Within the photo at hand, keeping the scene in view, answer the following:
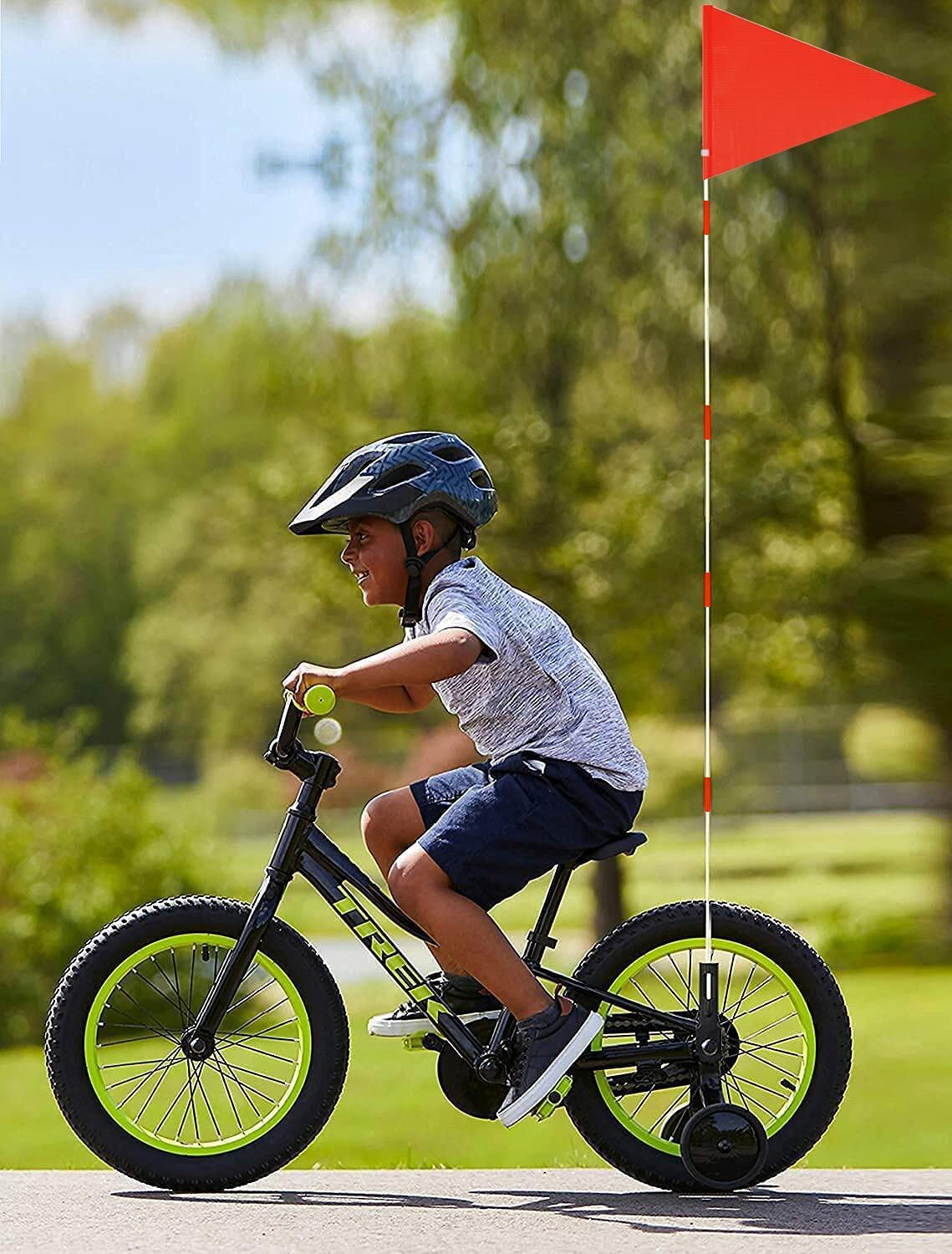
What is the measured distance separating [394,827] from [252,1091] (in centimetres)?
71

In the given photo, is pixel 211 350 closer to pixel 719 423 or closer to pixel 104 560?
pixel 104 560

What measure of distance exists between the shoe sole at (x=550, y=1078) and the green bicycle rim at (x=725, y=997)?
0.17 metres

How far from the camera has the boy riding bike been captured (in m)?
4.18

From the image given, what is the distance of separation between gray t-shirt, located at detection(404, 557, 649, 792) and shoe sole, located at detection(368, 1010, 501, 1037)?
612 mm

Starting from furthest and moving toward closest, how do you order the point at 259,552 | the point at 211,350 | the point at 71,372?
1. the point at 71,372
2. the point at 211,350
3. the point at 259,552

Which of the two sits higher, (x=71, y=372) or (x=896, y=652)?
(x=71, y=372)

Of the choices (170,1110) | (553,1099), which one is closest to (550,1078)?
(553,1099)

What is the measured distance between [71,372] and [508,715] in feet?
89.4

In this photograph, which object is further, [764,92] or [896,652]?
[896,652]

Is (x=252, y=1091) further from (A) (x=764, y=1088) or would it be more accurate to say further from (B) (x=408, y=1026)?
(A) (x=764, y=1088)

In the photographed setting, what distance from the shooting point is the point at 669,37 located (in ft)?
49.4

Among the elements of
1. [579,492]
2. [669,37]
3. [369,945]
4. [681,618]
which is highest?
[669,37]

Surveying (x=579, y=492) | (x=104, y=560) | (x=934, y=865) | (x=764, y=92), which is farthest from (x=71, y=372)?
(x=764, y=92)

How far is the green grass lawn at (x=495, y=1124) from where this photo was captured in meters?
8.54
